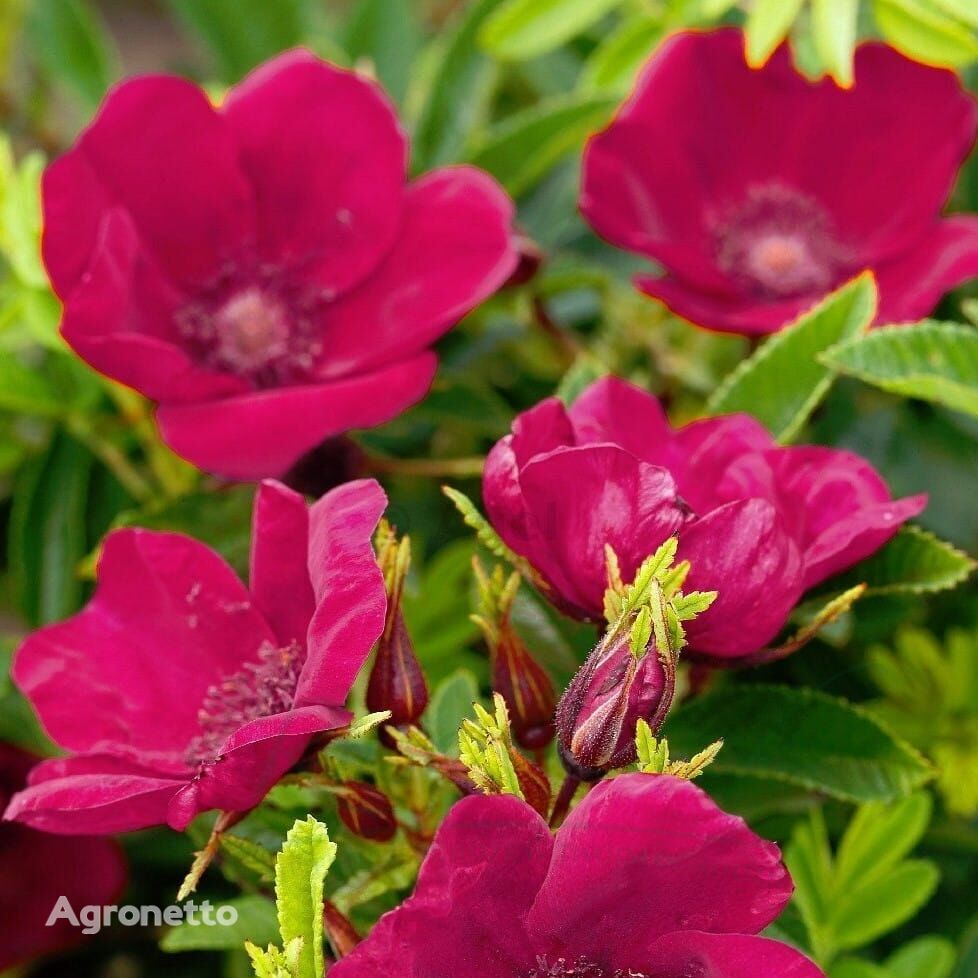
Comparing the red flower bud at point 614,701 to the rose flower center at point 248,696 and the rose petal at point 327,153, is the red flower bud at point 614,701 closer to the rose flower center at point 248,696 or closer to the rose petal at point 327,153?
the rose flower center at point 248,696

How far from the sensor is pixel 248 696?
0.54 m

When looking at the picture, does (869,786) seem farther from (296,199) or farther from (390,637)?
(296,199)

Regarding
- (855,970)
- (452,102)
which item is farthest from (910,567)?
(452,102)

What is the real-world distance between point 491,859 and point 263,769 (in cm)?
8

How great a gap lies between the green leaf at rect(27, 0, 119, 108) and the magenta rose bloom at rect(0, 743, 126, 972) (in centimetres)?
42

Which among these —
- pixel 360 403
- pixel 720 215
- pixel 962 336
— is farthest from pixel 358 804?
pixel 720 215

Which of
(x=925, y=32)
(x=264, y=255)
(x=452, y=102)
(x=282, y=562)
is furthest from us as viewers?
(x=452, y=102)

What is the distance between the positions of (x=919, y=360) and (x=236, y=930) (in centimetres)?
34

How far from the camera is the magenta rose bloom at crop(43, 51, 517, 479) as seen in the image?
587mm

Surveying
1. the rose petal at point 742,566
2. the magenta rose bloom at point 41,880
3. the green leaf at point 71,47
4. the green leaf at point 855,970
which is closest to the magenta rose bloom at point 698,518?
the rose petal at point 742,566

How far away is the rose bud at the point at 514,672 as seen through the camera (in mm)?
485

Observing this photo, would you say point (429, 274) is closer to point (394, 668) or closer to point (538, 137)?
point (538, 137)

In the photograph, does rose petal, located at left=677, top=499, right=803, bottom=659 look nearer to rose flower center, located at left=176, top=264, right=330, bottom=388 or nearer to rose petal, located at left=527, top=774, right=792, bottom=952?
rose petal, located at left=527, top=774, right=792, bottom=952

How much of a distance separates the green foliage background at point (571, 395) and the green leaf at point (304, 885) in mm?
104
